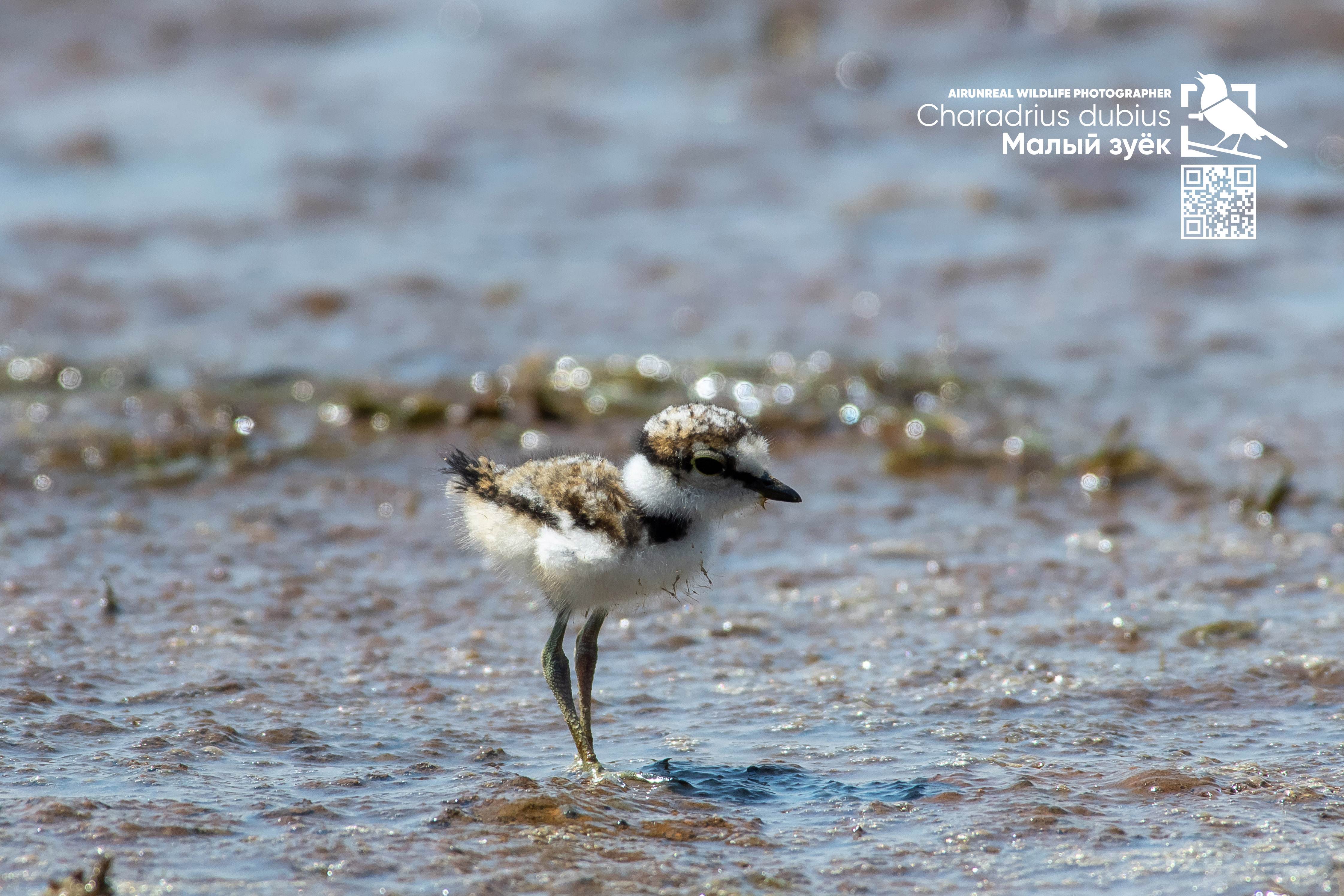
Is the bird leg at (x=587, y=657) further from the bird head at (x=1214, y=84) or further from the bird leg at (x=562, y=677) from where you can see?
the bird head at (x=1214, y=84)

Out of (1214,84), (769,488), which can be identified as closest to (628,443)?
(769,488)

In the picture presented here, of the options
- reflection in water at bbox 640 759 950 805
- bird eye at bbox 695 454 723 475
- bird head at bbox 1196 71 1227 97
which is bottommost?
reflection in water at bbox 640 759 950 805

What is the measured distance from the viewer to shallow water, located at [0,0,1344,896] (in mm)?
3402

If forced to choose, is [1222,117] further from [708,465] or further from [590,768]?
[590,768]

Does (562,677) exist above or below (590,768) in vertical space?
above

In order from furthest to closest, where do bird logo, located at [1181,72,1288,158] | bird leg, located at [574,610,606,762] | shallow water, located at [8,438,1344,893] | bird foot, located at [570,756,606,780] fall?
bird logo, located at [1181,72,1288,158], bird leg, located at [574,610,606,762], bird foot, located at [570,756,606,780], shallow water, located at [8,438,1344,893]

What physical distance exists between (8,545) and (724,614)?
237 cm

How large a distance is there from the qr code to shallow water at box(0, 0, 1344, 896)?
0.49 ft

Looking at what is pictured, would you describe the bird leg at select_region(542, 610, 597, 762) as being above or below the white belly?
below

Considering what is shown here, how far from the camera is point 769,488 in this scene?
360 centimetres

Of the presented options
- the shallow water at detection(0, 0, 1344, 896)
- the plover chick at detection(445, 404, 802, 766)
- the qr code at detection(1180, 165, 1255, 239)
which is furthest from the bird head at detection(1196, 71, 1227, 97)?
the plover chick at detection(445, 404, 802, 766)

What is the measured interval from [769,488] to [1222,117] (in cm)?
782

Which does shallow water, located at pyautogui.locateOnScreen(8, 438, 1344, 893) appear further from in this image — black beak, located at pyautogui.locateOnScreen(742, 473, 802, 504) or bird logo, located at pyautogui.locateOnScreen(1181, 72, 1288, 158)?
bird logo, located at pyautogui.locateOnScreen(1181, 72, 1288, 158)

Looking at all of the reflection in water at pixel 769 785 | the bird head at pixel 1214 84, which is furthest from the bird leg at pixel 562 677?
the bird head at pixel 1214 84
